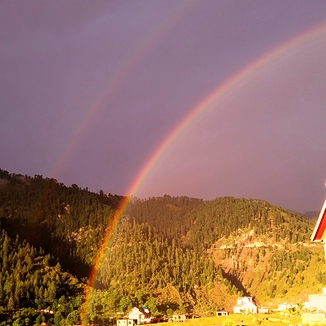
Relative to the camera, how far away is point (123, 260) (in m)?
117

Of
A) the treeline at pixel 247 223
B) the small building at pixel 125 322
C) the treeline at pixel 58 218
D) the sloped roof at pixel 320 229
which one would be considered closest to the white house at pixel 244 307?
the small building at pixel 125 322

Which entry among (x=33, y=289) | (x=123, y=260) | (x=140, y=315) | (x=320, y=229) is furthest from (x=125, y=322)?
(x=320, y=229)

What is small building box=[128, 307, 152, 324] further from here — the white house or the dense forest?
the white house

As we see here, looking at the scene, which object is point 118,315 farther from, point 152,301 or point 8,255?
point 8,255

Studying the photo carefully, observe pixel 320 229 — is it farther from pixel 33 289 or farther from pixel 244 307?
pixel 244 307

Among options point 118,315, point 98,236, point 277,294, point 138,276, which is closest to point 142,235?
point 98,236

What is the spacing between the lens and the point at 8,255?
97.8 metres

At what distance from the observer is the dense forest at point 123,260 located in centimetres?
8456

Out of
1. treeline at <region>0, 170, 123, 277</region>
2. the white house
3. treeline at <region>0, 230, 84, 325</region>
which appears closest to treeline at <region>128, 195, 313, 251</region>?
treeline at <region>0, 170, 123, 277</region>

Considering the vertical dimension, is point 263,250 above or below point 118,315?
above

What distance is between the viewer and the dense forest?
8456cm

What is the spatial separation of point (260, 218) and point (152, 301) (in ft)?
282

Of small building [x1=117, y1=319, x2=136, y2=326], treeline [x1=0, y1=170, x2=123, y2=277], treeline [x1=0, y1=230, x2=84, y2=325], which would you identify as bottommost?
small building [x1=117, y1=319, x2=136, y2=326]

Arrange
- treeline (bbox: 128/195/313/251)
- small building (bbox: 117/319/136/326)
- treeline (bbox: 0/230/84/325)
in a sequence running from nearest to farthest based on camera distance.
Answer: small building (bbox: 117/319/136/326) → treeline (bbox: 0/230/84/325) → treeline (bbox: 128/195/313/251)
